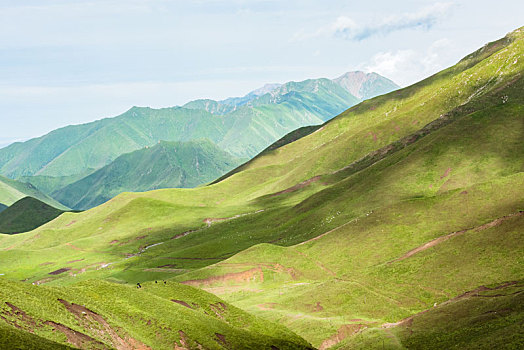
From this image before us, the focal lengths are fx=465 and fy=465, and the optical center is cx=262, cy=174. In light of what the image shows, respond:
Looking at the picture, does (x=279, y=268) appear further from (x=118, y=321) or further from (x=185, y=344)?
(x=118, y=321)

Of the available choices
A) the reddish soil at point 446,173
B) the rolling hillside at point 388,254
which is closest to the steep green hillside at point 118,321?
the rolling hillside at point 388,254

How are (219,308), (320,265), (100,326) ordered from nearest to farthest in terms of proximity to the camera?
(100,326)
(219,308)
(320,265)

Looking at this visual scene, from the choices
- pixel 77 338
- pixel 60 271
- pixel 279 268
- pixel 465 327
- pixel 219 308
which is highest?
pixel 77 338

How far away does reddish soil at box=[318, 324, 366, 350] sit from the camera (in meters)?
66.0

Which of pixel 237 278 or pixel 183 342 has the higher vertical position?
pixel 183 342

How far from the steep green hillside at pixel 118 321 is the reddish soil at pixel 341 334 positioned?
197 inches

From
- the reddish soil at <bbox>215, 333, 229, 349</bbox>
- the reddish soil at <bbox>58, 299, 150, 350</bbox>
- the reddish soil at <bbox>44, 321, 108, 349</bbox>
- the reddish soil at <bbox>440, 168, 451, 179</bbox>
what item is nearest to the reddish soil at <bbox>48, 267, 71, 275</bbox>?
the reddish soil at <bbox>58, 299, 150, 350</bbox>

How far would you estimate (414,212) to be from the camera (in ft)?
360

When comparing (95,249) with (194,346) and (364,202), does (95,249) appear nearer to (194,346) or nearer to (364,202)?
(364,202)

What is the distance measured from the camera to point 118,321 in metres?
51.3

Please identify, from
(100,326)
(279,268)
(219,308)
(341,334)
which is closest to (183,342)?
(100,326)

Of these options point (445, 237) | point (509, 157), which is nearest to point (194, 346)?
point (445, 237)

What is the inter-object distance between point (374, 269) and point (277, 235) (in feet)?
198

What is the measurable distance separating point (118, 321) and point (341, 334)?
3284cm
